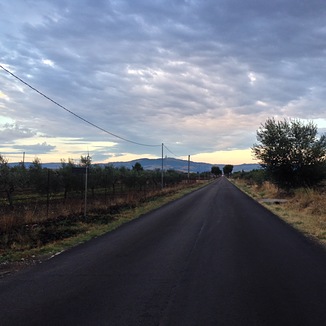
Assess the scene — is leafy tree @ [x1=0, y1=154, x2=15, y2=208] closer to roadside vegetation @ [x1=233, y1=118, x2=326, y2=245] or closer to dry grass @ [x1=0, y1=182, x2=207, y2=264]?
dry grass @ [x1=0, y1=182, x2=207, y2=264]

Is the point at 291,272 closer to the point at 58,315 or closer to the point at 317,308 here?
the point at 317,308

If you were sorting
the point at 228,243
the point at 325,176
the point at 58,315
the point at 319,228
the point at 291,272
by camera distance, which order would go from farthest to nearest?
the point at 325,176 → the point at 319,228 → the point at 228,243 → the point at 291,272 → the point at 58,315

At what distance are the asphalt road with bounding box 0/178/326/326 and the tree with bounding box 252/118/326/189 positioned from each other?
2034 cm

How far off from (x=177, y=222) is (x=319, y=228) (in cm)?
535

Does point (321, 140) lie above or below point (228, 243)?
above

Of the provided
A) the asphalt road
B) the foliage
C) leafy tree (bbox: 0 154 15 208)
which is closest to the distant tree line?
leafy tree (bbox: 0 154 15 208)

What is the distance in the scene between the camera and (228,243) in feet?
34.6

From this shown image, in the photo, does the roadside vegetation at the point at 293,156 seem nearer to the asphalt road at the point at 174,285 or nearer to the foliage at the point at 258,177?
the foliage at the point at 258,177

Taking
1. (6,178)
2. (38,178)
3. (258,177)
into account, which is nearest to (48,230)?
(6,178)

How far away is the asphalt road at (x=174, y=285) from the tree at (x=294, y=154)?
20337 mm

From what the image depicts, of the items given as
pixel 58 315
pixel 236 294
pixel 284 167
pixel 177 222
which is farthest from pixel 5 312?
pixel 284 167

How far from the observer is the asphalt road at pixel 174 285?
4.86 metres

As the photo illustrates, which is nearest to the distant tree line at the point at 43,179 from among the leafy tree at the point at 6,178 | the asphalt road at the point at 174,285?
the leafy tree at the point at 6,178

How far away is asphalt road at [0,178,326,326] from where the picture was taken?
4.86 metres
